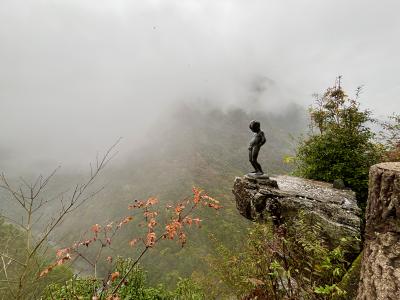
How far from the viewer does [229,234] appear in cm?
8894

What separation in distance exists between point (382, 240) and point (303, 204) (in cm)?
765

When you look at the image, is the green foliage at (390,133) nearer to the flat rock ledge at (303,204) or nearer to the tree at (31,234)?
the flat rock ledge at (303,204)

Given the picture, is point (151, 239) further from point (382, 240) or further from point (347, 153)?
point (347, 153)

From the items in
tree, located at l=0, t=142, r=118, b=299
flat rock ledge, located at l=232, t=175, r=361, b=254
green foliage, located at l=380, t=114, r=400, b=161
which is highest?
green foliage, located at l=380, t=114, r=400, b=161

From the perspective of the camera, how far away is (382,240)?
4430 millimetres

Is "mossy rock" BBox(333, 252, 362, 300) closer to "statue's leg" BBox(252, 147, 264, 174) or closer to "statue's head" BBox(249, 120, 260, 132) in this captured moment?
"statue's leg" BBox(252, 147, 264, 174)

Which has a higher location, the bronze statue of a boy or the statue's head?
the statue's head

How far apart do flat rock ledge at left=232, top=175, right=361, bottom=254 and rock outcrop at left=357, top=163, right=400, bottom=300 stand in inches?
204

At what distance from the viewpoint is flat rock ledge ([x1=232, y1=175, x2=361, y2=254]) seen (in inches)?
415

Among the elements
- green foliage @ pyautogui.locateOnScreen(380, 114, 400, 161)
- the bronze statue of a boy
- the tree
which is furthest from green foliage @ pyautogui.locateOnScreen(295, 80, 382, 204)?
the tree

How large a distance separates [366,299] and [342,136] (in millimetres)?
15984

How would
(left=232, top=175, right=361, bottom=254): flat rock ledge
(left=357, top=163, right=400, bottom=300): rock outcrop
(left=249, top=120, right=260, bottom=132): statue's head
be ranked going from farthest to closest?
(left=249, top=120, right=260, bottom=132): statue's head
(left=232, top=175, right=361, bottom=254): flat rock ledge
(left=357, top=163, right=400, bottom=300): rock outcrop

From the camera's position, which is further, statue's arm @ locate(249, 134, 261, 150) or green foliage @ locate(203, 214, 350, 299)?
statue's arm @ locate(249, 134, 261, 150)

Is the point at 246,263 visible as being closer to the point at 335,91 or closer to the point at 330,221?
the point at 330,221
